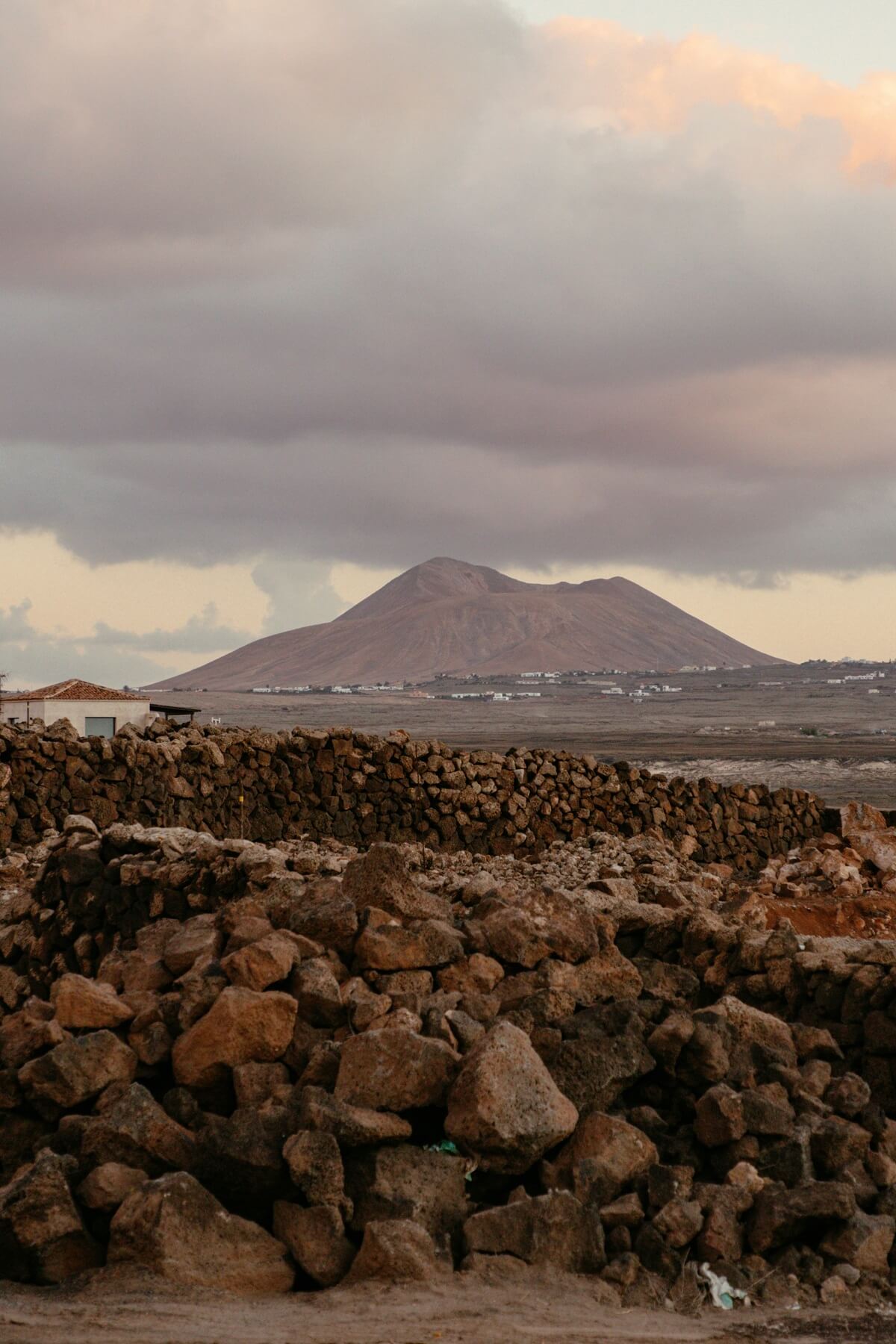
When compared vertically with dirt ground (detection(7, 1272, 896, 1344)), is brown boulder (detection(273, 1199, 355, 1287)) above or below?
above

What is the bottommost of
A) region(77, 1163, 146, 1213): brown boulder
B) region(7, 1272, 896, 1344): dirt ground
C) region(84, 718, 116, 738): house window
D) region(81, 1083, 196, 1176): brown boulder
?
region(7, 1272, 896, 1344): dirt ground

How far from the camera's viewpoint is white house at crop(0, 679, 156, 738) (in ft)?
107

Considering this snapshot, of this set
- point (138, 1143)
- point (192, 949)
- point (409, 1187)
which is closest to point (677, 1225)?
point (409, 1187)

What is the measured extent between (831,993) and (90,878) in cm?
610

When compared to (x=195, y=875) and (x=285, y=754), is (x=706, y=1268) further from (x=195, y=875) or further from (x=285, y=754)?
(x=285, y=754)

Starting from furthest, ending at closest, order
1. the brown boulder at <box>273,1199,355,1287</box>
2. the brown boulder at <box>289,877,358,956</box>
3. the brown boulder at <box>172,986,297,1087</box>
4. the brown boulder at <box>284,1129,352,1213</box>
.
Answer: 1. the brown boulder at <box>289,877,358,956</box>
2. the brown boulder at <box>172,986,297,1087</box>
3. the brown boulder at <box>284,1129,352,1213</box>
4. the brown boulder at <box>273,1199,355,1287</box>

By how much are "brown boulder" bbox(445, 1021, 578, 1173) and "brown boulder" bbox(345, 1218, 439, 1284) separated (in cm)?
53

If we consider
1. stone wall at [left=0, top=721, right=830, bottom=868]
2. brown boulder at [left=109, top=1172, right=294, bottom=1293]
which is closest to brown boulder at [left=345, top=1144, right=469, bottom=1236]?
brown boulder at [left=109, top=1172, right=294, bottom=1293]

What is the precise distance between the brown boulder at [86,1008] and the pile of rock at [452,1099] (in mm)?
18

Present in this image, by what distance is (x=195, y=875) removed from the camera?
381 inches

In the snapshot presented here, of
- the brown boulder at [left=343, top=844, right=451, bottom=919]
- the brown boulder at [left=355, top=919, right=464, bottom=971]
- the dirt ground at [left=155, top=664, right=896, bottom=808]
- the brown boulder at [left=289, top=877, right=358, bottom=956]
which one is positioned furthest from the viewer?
the dirt ground at [left=155, top=664, right=896, bottom=808]

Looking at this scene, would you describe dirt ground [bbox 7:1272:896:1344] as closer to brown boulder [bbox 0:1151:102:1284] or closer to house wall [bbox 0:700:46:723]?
brown boulder [bbox 0:1151:102:1284]

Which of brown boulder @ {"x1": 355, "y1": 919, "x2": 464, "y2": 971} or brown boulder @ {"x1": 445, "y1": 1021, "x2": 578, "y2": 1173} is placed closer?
brown boulder @ {"x1": 445, "y1": 1021, "x2": 578, "y2": 1173}

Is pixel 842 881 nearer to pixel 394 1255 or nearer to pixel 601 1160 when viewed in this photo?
pixel 601 1160
